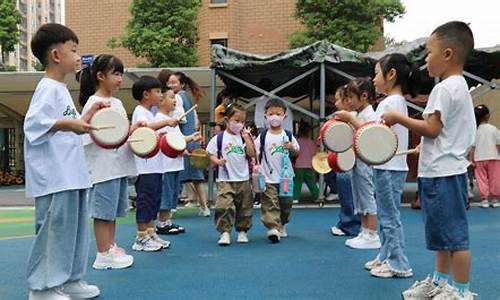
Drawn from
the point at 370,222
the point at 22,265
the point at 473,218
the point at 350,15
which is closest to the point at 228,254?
the point at 370,222

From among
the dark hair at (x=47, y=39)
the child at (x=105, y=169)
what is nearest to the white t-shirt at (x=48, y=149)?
the dark hair at (x=47, y=39)

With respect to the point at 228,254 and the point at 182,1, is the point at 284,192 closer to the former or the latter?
the point at 228,254

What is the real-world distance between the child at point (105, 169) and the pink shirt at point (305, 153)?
15.0 ft

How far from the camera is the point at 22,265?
4383 mm

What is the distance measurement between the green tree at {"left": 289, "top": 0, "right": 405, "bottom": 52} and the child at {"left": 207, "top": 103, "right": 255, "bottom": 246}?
11.5m

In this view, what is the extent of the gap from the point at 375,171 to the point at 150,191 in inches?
80.6

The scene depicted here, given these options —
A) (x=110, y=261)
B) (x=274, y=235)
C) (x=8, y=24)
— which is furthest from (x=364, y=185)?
(x=8, y=24)

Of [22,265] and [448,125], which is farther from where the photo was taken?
[22,265]

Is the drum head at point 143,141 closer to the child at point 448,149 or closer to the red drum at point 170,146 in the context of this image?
the red drum at point 170,146

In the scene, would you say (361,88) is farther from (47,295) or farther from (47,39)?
(47,295)

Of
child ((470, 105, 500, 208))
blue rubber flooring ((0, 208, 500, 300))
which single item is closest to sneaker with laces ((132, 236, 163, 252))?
blue rubber flooring ((0, 208, 500, 300))

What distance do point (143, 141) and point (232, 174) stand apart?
3.95 feet

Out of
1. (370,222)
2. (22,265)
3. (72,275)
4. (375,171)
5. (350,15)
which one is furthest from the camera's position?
(350,15)

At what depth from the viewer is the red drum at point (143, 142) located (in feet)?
13.8
